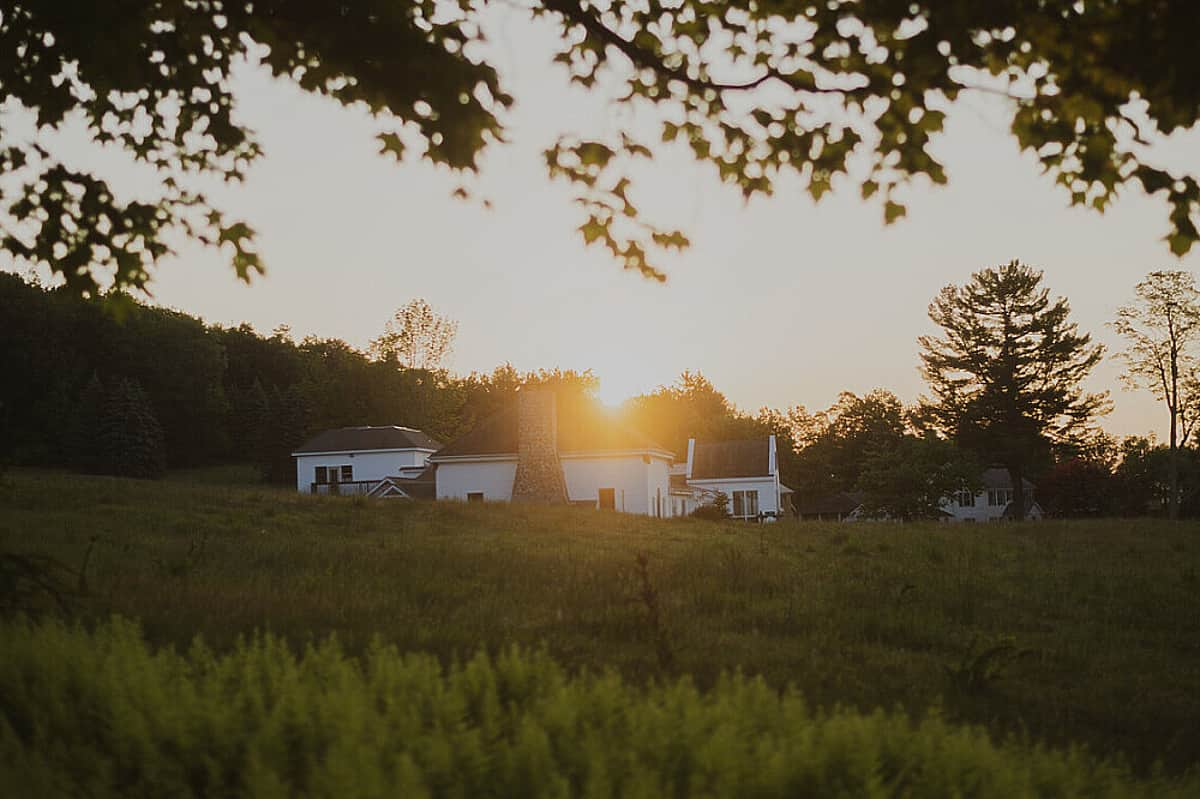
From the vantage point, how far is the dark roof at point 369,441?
71.9 metres

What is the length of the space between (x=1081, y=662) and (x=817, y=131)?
5443mm

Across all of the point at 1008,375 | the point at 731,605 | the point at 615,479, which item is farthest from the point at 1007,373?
the point at 731,605

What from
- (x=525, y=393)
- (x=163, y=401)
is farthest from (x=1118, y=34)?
(x=163, y=401)

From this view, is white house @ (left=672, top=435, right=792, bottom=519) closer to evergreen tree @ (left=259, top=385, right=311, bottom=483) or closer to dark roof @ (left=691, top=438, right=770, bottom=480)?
dark roof @ (left=691, top=438, right=770, bottom=480)

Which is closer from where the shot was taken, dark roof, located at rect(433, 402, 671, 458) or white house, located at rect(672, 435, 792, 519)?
dark roof, located at rect(433, 402, 671, 458)

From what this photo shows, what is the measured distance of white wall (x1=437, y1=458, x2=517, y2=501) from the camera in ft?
177

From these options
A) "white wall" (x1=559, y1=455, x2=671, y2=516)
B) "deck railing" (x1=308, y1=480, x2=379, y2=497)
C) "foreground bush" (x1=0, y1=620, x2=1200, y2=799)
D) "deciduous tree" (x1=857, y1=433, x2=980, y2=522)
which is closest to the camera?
"foreground bush" (x1=0, y1=620, x2=1200, y2=799)

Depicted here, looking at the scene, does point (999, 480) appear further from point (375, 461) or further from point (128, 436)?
point (128, 436)

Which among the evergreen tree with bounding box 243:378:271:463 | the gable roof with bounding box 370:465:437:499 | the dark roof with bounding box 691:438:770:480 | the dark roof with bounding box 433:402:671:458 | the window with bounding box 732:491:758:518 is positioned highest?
the evergreen tree with bounding box 243:378:271:463

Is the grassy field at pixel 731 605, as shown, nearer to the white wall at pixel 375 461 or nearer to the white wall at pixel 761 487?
the white wall at pixel 761 487

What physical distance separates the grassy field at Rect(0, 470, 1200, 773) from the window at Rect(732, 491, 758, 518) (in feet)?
154

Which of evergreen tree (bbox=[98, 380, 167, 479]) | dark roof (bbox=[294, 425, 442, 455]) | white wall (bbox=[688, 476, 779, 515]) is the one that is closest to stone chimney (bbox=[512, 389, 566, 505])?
white wall (bbox=[688, 476, 779, 515])

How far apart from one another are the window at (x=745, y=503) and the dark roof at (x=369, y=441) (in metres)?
23.6

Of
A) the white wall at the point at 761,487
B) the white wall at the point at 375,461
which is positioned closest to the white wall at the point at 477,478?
the white wall at the point at 375,461
